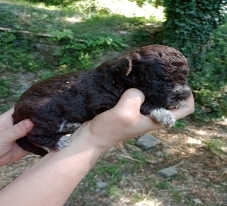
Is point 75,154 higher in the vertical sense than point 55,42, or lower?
higher

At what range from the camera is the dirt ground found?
177 inches

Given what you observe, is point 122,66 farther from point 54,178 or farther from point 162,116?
point 54,178

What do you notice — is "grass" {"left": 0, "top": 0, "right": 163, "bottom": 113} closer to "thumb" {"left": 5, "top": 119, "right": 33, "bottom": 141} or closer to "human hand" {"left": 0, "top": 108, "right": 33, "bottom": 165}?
"human hand" {"left": 0, "top": 108, "right": 33, "bottom": 165}

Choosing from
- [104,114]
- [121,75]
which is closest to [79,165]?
[104,114]

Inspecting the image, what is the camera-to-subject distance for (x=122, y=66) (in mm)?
2611

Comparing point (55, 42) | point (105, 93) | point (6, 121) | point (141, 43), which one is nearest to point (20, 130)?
point (6, 121)

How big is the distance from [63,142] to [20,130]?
14.7 inches

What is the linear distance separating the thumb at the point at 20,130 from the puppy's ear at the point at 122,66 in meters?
0.83

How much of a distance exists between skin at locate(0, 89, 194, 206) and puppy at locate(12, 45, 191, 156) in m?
0.09

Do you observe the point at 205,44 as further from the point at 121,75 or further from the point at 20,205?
the point at 20,205

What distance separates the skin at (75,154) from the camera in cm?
244

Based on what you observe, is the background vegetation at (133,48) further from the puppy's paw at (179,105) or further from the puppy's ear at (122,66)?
the puppy's ear at (122,66)

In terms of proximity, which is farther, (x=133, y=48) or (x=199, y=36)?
(x=133, y=48)

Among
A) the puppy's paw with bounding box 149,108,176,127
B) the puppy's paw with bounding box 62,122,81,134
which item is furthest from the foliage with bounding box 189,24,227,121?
the puppy's paw with bounding box 62,122,81,134
